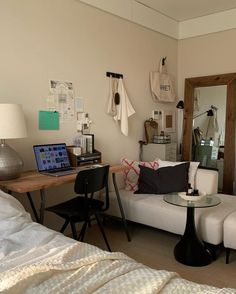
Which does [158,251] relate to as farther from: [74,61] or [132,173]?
[74,61]

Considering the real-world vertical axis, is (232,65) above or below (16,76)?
above

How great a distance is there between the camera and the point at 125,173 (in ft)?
11.5

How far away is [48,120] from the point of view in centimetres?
293

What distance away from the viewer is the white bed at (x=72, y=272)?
1.09 m

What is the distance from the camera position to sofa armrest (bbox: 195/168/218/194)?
3.23 meters

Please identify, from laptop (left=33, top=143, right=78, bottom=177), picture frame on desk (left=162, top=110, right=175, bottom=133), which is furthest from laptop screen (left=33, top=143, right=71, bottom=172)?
picture frame on desk (left=162, top=110, right=175, bottom=133)

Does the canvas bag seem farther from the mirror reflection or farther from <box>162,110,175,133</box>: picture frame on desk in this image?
the mirror reflection

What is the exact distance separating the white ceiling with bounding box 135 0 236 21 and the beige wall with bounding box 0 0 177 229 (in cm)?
32

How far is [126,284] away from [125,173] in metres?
2.38

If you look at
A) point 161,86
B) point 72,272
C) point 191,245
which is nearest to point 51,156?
point 191,245

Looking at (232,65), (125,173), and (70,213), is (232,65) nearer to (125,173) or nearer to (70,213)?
(125,173)

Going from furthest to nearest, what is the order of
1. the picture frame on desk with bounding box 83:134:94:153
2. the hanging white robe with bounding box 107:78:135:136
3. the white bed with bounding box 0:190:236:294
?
the hanging white robe with bounding box 107:78:135:136, the picture frame on desk with bounding box 83:134:94:153, the white bed with bounding box 0:190:236:294

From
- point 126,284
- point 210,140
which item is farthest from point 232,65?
point 126,284

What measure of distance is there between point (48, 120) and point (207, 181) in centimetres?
181
